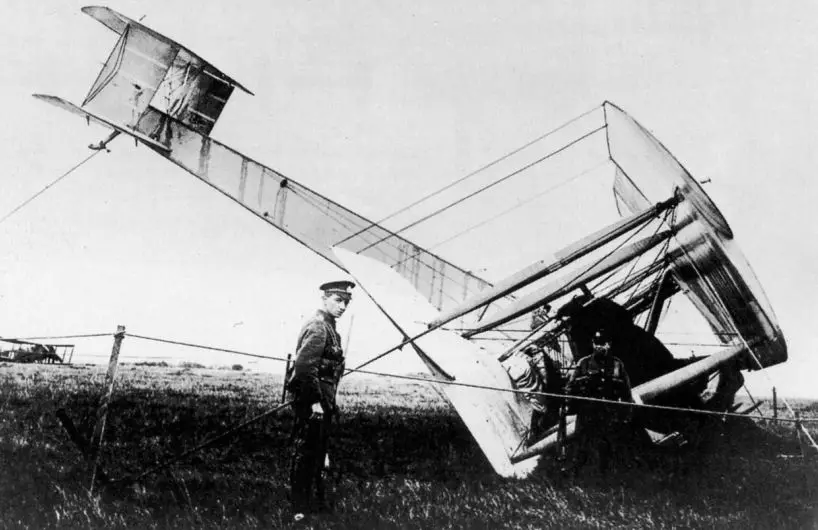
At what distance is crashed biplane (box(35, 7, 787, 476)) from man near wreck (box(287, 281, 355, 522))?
6.17 ft

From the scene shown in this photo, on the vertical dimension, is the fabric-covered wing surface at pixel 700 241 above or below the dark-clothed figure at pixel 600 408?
above

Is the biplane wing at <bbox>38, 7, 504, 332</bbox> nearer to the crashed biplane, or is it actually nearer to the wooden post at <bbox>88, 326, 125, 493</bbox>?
the crashed biplane

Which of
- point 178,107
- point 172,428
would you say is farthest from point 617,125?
point 172,428

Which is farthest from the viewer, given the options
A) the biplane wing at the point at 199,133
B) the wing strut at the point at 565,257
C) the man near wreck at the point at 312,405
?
the biplane wing at the point at 199,133

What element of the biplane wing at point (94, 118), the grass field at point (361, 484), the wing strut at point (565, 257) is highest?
the biplane wing at point (94, 118)

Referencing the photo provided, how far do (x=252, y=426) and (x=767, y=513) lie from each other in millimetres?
6509

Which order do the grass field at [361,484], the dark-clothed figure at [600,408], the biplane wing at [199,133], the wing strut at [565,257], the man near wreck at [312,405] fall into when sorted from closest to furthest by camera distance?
the grass field at [361,484], the man near wreck at [312,405], the dark-clothed figure at [600,408], the wing strut at [565,257], the biplane wing at [199,133]

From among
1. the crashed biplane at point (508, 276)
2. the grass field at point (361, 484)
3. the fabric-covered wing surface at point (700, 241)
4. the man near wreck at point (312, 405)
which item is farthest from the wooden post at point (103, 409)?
the fabric-covered wing surface at point (700, 241)

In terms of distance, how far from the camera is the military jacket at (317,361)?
495 centimetres

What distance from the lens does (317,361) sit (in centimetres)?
502

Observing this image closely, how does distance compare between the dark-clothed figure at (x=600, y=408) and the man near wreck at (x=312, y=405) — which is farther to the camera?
the dark-clothed figure at (x=600, y=408)

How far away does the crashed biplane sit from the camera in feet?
24.0

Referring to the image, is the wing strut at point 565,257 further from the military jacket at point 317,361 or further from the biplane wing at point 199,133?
the biplane wing at point 199,133

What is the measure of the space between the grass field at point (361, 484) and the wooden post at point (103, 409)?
9.7 inches
